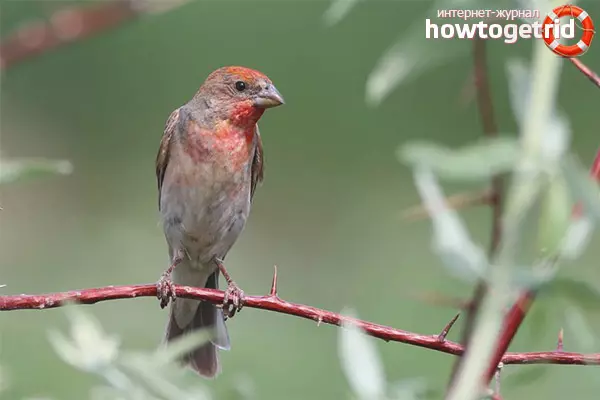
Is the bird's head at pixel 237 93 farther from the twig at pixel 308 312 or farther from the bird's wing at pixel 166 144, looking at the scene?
the twig at pixel 308 312

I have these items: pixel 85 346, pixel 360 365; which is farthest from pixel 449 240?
pixel 85 346

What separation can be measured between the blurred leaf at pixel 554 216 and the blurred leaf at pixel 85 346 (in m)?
0.40

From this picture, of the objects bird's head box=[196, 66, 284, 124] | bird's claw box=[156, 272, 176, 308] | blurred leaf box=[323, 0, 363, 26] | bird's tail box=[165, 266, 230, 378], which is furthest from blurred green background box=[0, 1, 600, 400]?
blurred leaf box=[323, 0, 363, 26]

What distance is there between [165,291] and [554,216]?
156 centimetres

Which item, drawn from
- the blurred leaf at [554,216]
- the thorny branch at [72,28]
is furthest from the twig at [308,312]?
the thorny branch at [72,28]

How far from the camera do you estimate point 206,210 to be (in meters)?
3.51

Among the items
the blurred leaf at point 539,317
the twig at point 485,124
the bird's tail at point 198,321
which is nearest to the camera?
the blurred leaf at point 539,317

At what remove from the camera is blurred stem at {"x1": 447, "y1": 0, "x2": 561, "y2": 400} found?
73cm

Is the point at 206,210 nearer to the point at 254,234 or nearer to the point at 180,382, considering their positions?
the point at 180,382

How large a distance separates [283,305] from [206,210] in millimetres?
1940

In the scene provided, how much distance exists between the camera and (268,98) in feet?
10.6

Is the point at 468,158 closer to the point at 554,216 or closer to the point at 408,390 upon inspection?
the point at 554,216

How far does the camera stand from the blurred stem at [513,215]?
0.73 meters

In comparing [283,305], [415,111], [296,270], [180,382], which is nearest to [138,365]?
[180,382]
